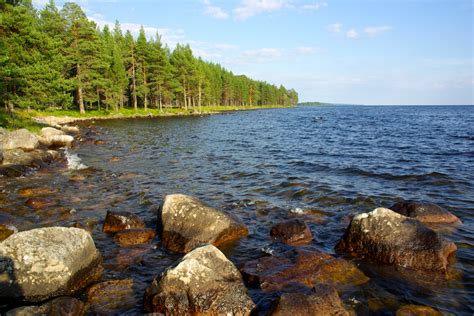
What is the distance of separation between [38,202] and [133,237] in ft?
18.1

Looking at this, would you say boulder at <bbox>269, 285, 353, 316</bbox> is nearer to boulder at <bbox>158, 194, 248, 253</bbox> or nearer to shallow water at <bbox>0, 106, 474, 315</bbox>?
shallow water at <bbox>0, 106, 474, 315</bbox>

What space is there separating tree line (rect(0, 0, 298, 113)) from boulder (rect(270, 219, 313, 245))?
25032 millimetres

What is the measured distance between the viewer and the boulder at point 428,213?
34.4 ft

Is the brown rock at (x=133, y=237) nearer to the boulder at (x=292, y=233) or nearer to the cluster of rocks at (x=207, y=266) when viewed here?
the cluster of rocks at (x=207, y=266)

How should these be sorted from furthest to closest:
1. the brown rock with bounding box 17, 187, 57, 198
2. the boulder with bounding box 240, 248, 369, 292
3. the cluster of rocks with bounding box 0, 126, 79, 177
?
1. the cluster of rocks with bounding box 0, 126, 79, 177
2. the brown rock with bounding box 17, 187, 57, 198
3. the boulder with bounding box 240, 248, 369, 292

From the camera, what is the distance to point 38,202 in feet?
40.8

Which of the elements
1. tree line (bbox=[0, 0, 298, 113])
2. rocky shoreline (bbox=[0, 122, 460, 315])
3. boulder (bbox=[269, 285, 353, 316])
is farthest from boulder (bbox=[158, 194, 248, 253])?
tree line (bbox=[0, 0, 298, 113])

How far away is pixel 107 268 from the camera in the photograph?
798 centimetres

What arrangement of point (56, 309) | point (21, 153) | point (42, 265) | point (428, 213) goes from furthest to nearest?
point (21, 153)
point (428, 213)
point (42, 265)
point (56, 309)

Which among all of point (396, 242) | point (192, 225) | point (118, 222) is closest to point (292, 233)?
point (396, 242)

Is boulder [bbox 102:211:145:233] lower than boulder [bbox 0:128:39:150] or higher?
lower

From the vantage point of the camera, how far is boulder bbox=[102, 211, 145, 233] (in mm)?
10219

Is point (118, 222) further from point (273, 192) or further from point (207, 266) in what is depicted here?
point (273, 192)

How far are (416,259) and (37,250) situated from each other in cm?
883
